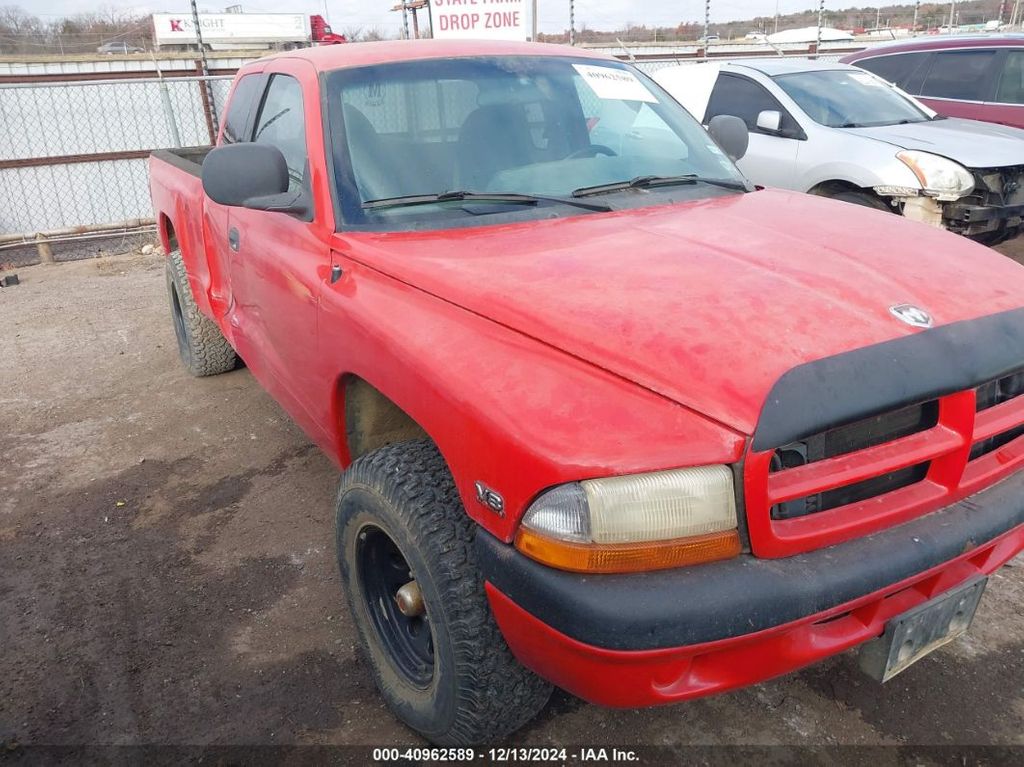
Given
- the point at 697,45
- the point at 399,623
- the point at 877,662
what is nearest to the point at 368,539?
the point at 399,623

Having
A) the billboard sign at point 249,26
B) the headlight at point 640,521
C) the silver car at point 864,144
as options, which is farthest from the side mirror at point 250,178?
the billboard sign at point 249,26

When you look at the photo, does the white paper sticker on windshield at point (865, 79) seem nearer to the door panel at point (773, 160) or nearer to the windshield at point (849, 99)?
the windshield at point (849, 99)

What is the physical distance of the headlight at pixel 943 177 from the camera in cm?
562

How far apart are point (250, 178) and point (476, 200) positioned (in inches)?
28.9

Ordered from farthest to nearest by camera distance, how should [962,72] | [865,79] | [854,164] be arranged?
[962,72], [865,79], [854,164]

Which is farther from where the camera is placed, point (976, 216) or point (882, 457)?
point (976, 216)

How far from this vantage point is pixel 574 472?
5.10 ft

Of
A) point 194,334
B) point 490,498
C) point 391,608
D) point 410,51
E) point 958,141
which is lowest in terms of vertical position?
point 391,608

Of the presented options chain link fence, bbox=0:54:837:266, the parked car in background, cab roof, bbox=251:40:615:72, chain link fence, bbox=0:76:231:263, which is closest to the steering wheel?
cab roof, bbox=251:40:615:72

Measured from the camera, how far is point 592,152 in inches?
114

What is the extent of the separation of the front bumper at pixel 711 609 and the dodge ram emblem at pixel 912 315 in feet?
1.42

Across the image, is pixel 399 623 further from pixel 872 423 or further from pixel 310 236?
pixel 872 423

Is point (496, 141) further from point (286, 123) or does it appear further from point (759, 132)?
point (759, 132)

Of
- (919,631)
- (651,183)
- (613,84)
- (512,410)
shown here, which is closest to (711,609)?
(512,410)
